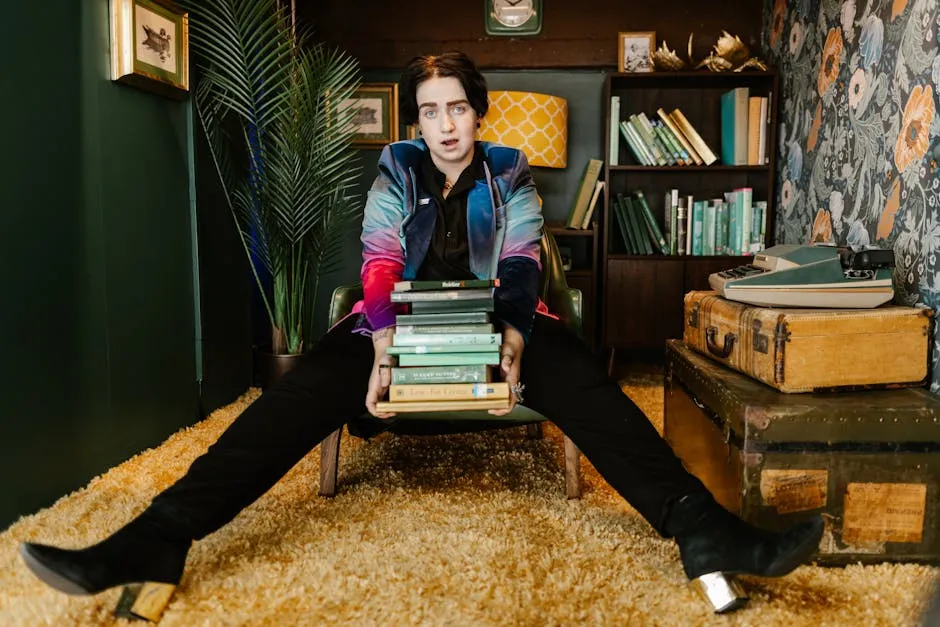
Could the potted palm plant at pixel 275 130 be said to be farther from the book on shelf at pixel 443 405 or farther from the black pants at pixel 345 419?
the book on shelf at pixel 443 405

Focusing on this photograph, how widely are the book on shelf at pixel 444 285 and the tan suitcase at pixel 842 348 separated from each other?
65cm

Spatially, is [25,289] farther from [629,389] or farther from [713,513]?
[629,389]

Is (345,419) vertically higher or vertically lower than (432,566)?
higher

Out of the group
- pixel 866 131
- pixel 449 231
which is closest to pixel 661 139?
pixel 866 131

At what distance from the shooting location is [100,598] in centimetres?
124

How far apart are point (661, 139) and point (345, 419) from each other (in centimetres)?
243

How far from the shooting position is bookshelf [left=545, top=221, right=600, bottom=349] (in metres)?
3.39

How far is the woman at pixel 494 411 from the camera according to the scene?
1188 mm

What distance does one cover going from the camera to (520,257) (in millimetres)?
1777

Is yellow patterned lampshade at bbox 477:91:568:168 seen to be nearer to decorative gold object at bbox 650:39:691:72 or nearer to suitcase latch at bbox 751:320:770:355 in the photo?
decorative gold object at bbox 650:39:691:72

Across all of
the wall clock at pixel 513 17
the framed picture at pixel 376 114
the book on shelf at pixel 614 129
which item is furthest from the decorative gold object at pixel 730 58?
the framed picture at pixel 376 114

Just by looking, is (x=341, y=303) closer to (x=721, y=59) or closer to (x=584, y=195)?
(x=584, y=195)

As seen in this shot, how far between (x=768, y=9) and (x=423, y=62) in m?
2.41

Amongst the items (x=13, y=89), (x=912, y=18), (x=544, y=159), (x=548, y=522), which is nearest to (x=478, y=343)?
(x=548, y=522)
